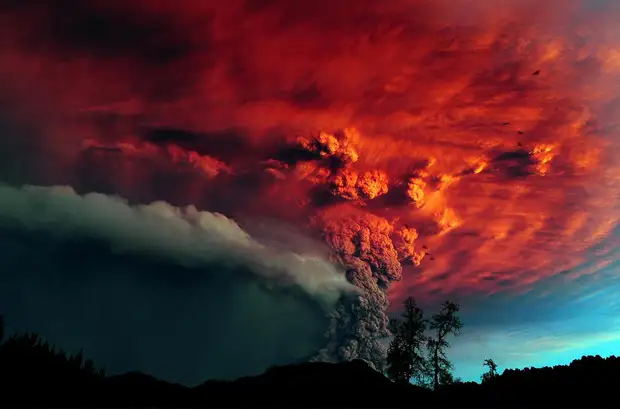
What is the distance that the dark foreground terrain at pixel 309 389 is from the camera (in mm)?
51031

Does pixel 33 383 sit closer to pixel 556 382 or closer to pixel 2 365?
pixel 2 365

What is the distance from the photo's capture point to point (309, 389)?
186ft


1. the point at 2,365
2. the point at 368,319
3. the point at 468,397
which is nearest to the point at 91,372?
the point at 2,365

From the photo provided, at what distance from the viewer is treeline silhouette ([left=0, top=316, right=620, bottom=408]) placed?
51125 millimetres

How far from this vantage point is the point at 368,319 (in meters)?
145

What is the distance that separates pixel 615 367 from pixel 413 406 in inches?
827

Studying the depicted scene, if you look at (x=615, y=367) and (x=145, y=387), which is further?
(x=145, y=387)

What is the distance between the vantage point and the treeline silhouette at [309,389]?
51.1 meters

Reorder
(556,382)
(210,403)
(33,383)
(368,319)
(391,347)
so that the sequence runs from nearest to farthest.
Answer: (556,382) → (210,403) → (33,383) → (391,347) → (368,319)

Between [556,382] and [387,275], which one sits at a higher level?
[387,275]

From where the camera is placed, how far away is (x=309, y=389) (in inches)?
2229

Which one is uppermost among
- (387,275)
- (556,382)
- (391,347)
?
(387,275)

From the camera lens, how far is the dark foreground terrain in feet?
167

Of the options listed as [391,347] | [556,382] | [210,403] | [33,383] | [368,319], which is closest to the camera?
[556,382]
